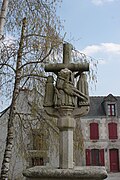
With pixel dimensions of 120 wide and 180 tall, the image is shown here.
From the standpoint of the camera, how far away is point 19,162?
17.8 m

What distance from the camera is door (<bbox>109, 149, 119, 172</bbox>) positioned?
29497 mm

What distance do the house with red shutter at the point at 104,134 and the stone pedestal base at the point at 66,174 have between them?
2627cm

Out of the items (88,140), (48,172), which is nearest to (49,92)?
(48,172)

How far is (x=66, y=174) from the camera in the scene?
3889 millimetres

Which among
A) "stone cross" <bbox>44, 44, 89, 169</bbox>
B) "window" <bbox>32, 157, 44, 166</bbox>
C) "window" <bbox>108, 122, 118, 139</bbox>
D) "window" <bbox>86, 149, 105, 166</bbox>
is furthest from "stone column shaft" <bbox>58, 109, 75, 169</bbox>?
"window" <bbox>108, 122, 118, 139</bbox>

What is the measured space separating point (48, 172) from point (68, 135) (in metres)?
0.70

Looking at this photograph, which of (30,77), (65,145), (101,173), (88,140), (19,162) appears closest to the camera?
(101,173)

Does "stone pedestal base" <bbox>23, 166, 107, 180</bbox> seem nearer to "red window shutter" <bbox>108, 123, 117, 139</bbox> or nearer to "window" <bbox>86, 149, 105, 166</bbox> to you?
"window" <bbox>86, 149, 105, 166</bbox>

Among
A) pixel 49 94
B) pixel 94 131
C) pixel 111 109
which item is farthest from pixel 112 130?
pixel 49 94

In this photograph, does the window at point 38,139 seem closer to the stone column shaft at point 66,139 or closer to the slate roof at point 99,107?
the stone column shaft at point 66,139

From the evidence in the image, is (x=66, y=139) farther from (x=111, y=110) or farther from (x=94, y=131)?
(x=111, y=110)

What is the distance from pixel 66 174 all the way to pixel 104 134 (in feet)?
89.9

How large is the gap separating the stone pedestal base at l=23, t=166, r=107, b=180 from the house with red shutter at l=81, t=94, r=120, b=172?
26.3 meters

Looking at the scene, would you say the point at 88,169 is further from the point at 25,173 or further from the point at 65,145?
the point at 25,173
